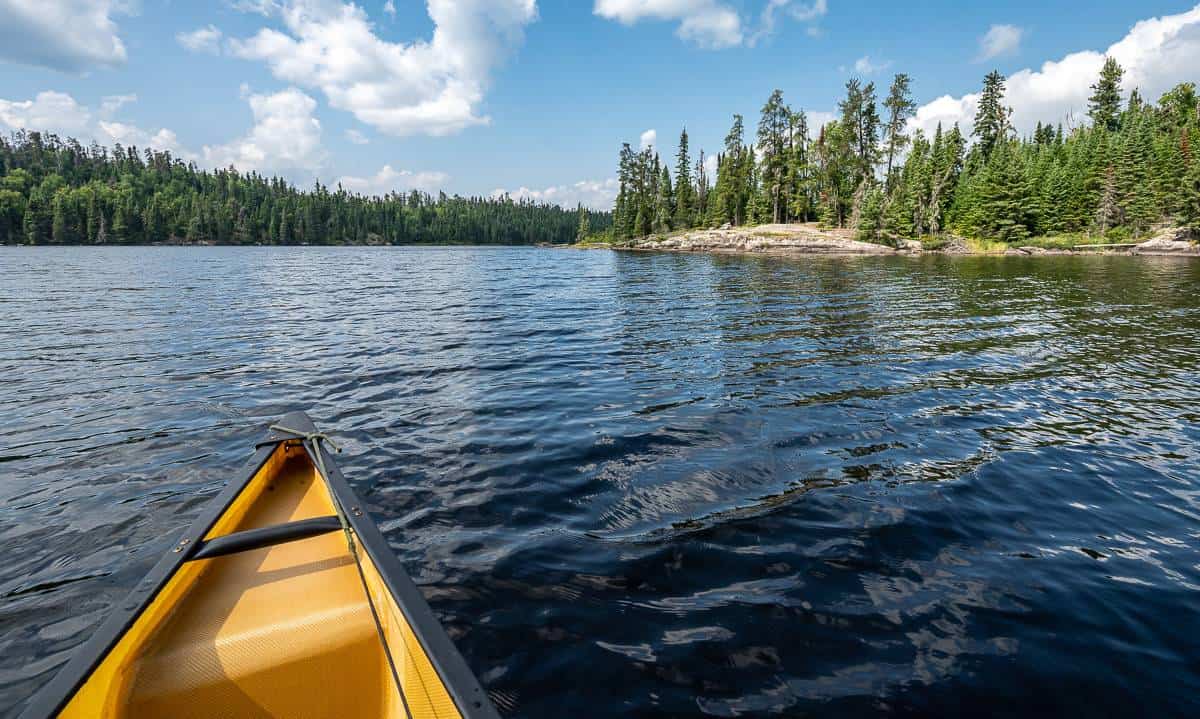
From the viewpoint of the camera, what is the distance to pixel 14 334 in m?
16.5

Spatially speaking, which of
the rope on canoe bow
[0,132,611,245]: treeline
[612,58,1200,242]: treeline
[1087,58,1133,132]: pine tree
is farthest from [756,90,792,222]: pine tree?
[0,132,611,245]: treeline

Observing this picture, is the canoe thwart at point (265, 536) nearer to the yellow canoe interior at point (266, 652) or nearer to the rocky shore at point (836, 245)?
the yellow canoe interior at point (266, 652)

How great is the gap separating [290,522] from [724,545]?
3.93m

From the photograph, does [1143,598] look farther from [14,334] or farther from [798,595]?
[14,334]

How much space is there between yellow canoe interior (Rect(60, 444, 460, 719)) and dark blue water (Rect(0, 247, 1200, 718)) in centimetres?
104

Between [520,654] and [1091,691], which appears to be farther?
[520,654]

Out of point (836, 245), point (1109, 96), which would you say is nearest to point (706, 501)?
point (836, 245)

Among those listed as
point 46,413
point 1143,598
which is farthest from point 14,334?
point 1143,598

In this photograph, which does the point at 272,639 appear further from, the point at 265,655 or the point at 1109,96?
the point at 1109,96

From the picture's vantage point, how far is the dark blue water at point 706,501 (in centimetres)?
385

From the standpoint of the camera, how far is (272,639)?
9.98 ft

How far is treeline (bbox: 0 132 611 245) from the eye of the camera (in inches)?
4820

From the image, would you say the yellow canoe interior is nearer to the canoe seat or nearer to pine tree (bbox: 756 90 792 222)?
the canoe seat

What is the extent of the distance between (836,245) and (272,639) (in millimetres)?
71339
